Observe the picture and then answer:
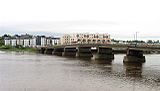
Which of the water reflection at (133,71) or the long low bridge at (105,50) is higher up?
the long low bridge at (105,50)

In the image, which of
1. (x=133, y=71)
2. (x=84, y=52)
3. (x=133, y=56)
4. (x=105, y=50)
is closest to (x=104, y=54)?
(x=105, y=50)

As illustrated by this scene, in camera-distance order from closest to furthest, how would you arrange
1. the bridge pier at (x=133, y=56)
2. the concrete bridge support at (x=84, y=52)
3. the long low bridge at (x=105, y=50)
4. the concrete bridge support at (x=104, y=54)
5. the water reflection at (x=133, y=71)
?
the water reflection at (x=133, y=71)
the long low bridge at (x=105, y=50)
the bridge pier at (x=133, y=56)
the concrete bridge support at (x=104, y=54)
the concrete bridge support at (x=84, y=52)

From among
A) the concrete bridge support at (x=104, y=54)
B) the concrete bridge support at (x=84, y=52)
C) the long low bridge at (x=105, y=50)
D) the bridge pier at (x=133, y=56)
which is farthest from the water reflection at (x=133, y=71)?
the concrete bridge support at (x=84, y=52)

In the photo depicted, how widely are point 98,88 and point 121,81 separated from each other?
8.53m

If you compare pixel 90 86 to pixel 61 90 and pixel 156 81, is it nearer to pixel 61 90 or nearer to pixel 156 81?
pixel 61 90

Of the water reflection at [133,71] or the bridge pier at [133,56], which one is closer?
the water reflection at [133,71]

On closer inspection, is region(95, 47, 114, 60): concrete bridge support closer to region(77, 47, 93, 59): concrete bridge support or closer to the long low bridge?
the long low bridge

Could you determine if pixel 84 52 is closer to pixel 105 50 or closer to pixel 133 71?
pixel 105 50

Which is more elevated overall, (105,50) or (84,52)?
(105,50)

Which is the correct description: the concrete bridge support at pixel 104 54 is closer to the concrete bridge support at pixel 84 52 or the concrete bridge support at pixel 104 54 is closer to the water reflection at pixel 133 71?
the concrete bridge support at pixel 84 52

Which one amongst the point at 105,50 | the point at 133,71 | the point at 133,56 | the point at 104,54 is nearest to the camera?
the point at 133,71

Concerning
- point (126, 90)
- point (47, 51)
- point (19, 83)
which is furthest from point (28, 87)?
point (47, 51)

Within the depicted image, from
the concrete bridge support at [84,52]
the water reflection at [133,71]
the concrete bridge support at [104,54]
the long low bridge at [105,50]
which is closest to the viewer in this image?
the water reflection at [133,71]

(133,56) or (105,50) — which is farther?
(105,50)
